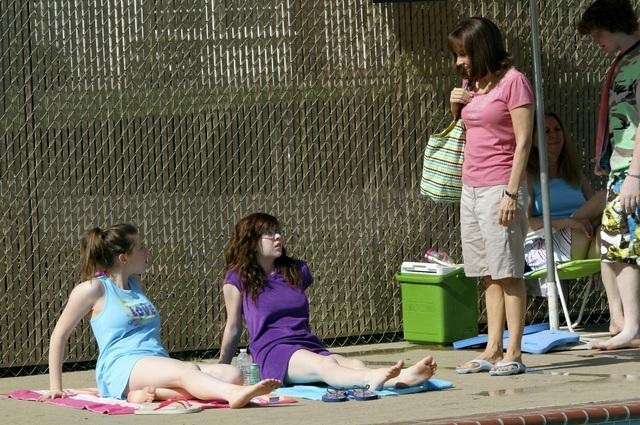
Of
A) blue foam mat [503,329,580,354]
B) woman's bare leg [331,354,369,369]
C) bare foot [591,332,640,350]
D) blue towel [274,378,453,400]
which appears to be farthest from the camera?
blue foam mat [503,329,580,354]

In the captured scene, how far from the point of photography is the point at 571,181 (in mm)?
8836

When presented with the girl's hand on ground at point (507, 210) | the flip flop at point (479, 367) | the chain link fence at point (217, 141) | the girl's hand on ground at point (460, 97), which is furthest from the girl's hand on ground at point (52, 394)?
the girl's hand on ground at point (460, 97)

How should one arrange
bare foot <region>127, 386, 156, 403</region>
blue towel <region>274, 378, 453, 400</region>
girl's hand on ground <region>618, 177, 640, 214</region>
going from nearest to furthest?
bare foot <region>127, 386, 156, 403</region>
blue towel <region>274, 378, 453, 400</region>
girl's hand on ground <region>618, 177, 640, 214</region>

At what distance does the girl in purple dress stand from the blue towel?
62mm

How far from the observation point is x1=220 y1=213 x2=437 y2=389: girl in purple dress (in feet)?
21.7

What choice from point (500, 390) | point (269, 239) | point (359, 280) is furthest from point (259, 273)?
point (359, 280)

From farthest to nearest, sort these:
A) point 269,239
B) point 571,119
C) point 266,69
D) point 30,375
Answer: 1. point 571,119
2. point 266,69
3. point 30,375
4. point 269,239

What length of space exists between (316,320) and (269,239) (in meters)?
1.82

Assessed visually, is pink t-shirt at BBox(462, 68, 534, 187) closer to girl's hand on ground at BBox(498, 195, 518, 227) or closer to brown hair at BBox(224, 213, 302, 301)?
girl's hand on ground at BBox(498, 195, 518, 227)

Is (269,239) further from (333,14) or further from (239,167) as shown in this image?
(333,14)

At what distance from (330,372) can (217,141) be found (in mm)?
2233

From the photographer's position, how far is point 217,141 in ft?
27.0

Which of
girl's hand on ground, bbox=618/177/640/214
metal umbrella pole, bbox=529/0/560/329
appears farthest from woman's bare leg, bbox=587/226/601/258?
girl's hand on ground, bbox=618/177/640/214

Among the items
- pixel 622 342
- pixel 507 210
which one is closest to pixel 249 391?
pixel 507 210
